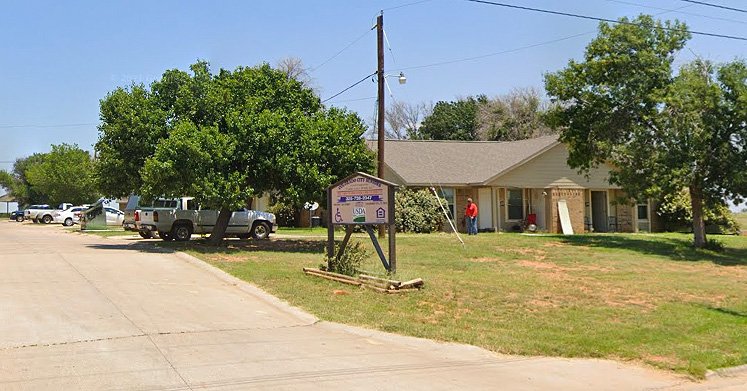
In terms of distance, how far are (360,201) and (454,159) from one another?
21679mm

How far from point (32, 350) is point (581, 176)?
98.9 feet

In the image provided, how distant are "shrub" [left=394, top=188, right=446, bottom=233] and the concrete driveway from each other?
18.5m

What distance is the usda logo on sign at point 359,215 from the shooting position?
571 inches

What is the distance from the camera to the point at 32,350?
25.9 ft

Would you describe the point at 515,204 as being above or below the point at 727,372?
above

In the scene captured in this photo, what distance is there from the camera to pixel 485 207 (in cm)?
3322

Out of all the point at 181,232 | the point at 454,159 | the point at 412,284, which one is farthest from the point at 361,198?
the point at 454,159

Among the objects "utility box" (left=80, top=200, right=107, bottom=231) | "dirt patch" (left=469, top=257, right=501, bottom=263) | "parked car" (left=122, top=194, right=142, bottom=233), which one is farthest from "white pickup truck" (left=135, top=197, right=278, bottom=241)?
"utility box" (left=80, top=200, right=107, bottom=231)

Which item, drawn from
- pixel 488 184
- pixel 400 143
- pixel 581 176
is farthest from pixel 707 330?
pixel 400 143

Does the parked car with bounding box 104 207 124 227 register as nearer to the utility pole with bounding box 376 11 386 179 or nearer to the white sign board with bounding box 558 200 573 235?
the utility pole with bounding box 376 11 386 179

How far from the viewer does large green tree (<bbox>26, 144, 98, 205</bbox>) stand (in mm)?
61062

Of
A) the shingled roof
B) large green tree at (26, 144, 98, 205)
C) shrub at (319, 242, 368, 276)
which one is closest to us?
shrub at (319, 242, 368, 276)

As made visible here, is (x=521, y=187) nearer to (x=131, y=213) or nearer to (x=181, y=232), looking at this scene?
(x=181, y=232)

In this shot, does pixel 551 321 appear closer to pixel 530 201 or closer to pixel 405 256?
pixel 405 256
